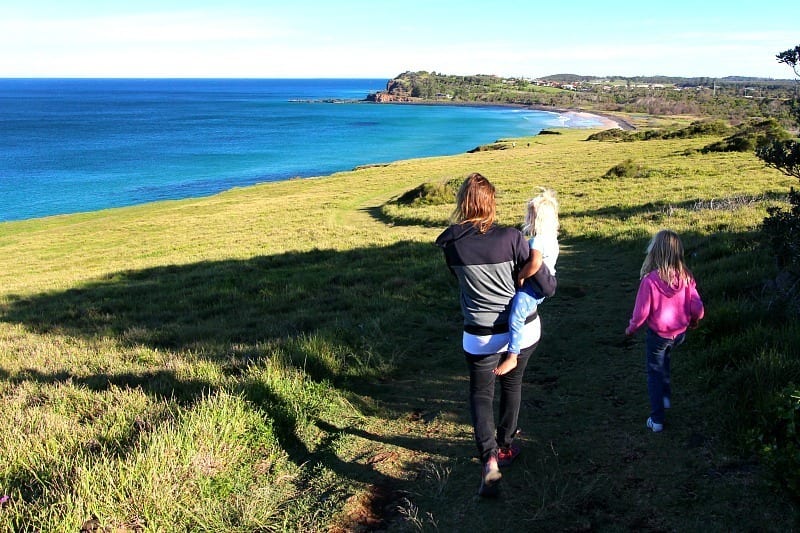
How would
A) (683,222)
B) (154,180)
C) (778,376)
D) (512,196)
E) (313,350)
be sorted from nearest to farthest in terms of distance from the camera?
(778,376)
(313,350)
(683,222)
(512,196)
(154,180)

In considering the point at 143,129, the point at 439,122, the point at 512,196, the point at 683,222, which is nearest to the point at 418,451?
the point at 683,222

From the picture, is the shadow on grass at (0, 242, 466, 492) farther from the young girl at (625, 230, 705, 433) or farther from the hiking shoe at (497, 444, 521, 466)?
the young girl at (625, 230, 705, 433)

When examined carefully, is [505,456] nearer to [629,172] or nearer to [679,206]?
[679,206]

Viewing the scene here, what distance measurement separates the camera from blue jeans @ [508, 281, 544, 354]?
391 cm

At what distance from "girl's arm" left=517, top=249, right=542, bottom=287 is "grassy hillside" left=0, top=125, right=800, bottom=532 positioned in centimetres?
149

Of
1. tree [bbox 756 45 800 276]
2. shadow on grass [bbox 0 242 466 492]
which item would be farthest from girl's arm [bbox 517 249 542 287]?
tree [bbox 756 45 800 276]

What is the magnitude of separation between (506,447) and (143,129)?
126328 mm

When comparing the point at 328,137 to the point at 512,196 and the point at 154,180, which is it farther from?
the point at 512,196

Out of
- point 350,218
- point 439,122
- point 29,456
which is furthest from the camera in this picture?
point 439,122

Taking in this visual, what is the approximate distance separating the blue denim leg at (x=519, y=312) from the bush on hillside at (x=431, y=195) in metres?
24.1

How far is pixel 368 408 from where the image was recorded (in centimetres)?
577

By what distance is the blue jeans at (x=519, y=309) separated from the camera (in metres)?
3.91

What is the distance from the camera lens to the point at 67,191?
2169 inches

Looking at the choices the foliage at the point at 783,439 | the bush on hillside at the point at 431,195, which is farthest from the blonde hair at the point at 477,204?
the bush on hillside at the point at 431,195
